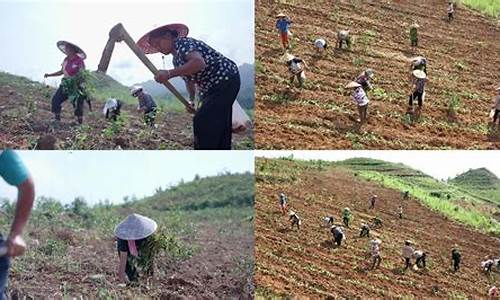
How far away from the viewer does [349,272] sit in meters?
5.17

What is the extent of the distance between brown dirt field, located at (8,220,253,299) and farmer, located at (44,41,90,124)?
3.41 feet

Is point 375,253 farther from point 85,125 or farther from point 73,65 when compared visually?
point 73,65

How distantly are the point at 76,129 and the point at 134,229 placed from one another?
30.7 inches

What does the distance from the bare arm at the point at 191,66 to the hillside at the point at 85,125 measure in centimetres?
79

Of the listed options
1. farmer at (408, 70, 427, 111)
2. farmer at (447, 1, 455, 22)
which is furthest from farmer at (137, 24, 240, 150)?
farmer at (447, 1, 455, 22)

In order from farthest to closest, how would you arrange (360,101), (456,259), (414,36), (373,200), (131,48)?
(414,36), (373,200), (456,259), (360,101), (131,48)

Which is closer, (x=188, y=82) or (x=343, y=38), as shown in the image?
(x=188, y=82)

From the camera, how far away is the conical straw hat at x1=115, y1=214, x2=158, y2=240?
450 cm

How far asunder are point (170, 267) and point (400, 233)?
1.80 m

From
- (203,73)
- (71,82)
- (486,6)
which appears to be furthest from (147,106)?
(486,6)

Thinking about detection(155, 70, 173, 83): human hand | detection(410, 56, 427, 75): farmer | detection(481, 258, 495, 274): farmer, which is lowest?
detection(481, 258, 495, 274): farmer

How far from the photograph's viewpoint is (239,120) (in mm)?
4652

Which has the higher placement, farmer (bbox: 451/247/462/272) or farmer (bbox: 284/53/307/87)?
farmer (bbox: 284/53/307/87)

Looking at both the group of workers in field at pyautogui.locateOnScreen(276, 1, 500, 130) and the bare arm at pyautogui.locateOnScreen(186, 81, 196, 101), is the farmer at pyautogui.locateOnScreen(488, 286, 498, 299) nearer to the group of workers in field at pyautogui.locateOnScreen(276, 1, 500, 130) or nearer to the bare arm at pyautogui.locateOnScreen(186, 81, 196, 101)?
the group of workers in field at pyautogui.locateOnScreen(276, 1, 500, 130)
